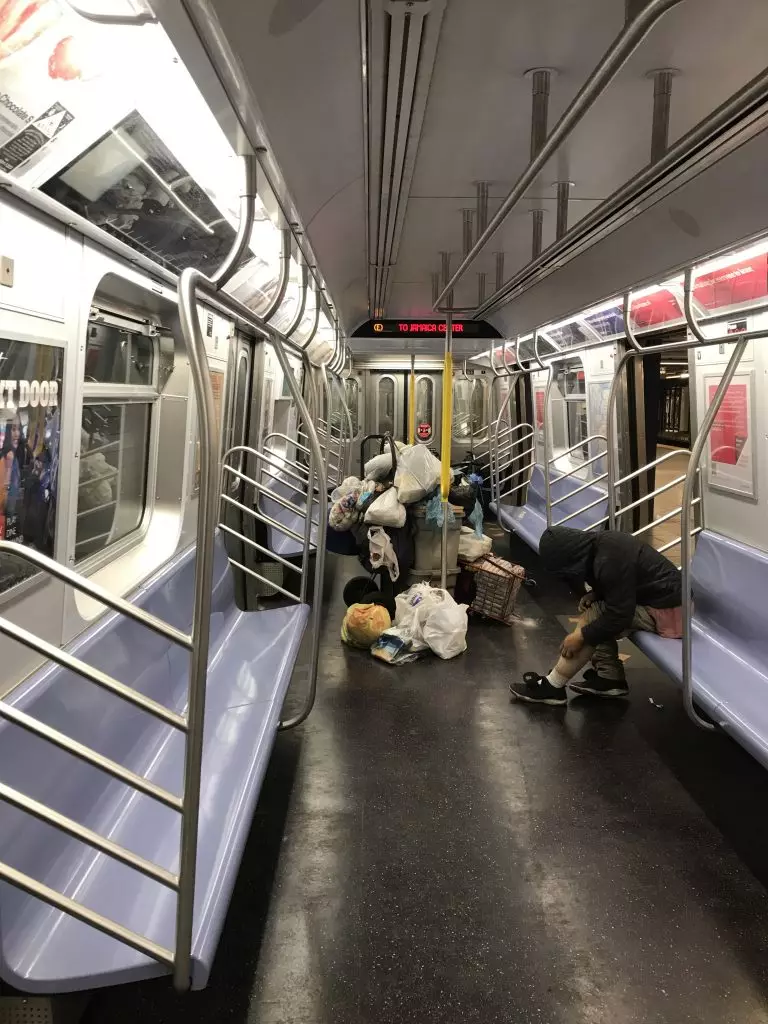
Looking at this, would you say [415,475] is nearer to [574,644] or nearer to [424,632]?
[424,632]

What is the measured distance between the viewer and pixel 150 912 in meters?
1.71

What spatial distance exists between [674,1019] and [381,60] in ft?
9.97

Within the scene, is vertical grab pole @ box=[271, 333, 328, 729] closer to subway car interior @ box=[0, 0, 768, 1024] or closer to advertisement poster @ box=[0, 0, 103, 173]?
subway car interior @ box=[0, 0, 768, 1024]

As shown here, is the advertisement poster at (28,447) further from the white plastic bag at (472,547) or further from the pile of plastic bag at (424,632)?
the white plastic bag at (472,547)

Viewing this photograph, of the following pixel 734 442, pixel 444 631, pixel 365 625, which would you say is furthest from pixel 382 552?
pixel 734 442

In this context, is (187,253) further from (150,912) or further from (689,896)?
(689,896)

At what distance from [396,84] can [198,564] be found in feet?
5.61

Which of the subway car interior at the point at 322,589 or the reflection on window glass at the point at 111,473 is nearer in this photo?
Result: the subway car interior at the point at 322,589

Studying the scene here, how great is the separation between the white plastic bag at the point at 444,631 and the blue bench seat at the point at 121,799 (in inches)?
76.9

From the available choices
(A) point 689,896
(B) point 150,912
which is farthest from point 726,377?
(B) point 150,912

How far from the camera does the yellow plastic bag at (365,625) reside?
496 cm

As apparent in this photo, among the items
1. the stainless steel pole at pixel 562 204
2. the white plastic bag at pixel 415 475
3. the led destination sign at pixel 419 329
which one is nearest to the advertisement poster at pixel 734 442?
the stainless steel pole at pixel 562 204

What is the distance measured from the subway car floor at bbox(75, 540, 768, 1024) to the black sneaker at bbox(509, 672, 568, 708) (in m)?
0.13

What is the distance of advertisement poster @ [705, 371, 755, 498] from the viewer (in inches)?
142
